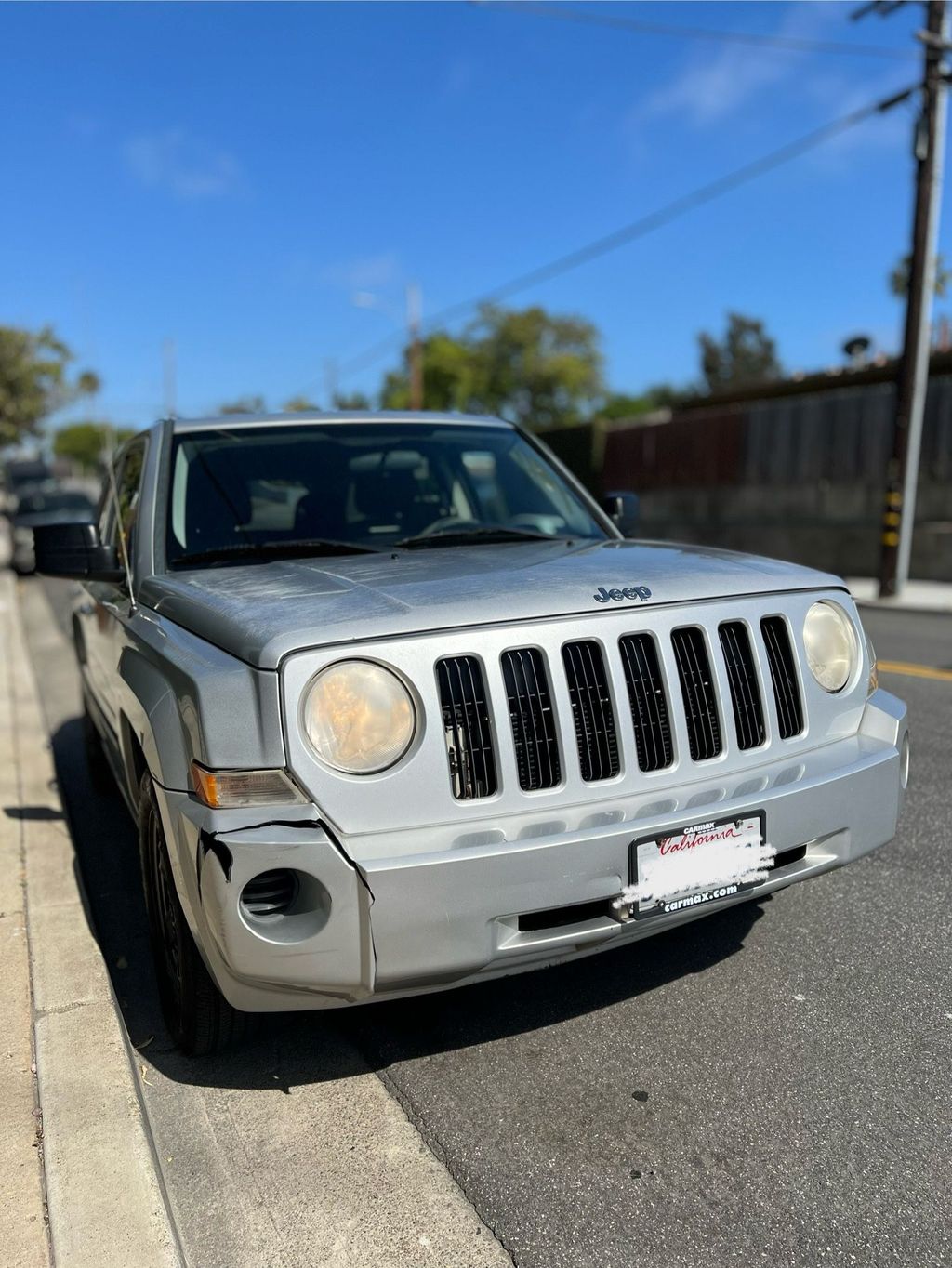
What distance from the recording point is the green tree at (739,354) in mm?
96500

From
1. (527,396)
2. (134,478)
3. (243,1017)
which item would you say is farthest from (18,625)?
(527,396)

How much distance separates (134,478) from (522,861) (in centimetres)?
258

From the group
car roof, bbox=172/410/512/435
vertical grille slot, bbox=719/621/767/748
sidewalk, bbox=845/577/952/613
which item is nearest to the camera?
vertical grille slot, bbox=719/621/767/748

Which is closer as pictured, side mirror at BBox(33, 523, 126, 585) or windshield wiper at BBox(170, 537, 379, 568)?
windshield wiper at BBox(170, 537, 379, 568)

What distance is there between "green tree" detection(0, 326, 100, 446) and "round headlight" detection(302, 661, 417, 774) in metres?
29.1

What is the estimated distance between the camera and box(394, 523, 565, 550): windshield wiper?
3635 mm

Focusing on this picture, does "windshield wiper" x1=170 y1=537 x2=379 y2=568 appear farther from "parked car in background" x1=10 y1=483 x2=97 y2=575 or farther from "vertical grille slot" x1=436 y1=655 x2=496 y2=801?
"parked car in background" x1=10 y1=483 x2=97 y2=575

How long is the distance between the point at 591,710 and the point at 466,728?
1.11 feet

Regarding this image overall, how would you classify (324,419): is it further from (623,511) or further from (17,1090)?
(17,1090)

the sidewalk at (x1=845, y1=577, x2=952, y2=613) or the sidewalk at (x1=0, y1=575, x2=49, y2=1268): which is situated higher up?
the sidewalk at (x1=0, y1=575, x2=49, y2=1268)

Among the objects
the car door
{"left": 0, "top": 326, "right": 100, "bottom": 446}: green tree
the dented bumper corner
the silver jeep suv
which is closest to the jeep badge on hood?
the silver jeep suv

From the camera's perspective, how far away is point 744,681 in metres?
2.91

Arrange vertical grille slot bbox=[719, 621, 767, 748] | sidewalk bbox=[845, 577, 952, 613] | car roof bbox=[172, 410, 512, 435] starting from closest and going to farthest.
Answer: vertical grille slot bbox=[719, 621, 767, 748]
car roof bbox=[172, 410, 512, 435]
sidewalk bbox=[845, 577, 952, 613]

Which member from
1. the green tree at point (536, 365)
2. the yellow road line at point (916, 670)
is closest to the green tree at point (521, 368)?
the green tree at point (536, 365)
